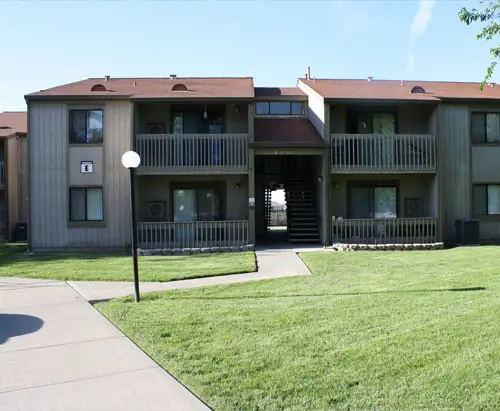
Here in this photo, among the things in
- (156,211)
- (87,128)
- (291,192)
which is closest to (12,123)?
(87,128)

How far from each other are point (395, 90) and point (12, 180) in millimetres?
17978

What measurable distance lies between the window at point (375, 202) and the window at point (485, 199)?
303 centimetres

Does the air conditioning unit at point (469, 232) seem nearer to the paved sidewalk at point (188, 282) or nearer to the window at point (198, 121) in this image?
the paved sidewalk at point (188, 282)

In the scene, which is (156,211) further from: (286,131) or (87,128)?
(286,131)

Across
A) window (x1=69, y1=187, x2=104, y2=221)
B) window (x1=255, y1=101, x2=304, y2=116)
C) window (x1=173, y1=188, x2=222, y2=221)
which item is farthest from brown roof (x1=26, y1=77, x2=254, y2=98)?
window (x1=173, y1=188, x2=222, y2=221)

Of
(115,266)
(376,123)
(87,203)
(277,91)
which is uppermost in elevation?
(277,91)

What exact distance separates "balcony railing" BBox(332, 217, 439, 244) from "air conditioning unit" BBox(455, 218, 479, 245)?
3.94 feet

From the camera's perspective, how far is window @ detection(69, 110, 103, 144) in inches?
654

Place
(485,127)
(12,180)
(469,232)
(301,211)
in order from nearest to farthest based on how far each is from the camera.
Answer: (469,232), (485,127), (301,211), (12,180)

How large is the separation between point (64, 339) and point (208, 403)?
2.76m

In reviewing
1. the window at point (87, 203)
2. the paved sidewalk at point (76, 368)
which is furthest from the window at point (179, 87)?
the paved sidewalk at point (76, 368)

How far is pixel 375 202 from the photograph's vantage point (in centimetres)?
1794

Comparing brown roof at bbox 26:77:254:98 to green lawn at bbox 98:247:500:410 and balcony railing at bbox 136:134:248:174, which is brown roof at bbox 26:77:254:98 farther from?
green lawn at bbox 98:247:500:410

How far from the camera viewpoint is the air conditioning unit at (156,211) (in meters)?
17.1
